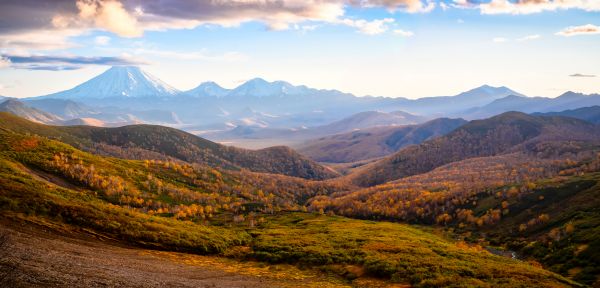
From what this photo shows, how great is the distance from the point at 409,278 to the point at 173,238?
52154mm

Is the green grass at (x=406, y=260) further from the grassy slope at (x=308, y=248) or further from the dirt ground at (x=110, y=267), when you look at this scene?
the dirt ground at (x=110, y=267)

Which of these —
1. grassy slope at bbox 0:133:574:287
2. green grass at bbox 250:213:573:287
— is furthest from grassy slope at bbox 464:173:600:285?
grassy slope at bbox 0:133:574:287

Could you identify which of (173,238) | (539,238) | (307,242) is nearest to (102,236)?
(173,238)

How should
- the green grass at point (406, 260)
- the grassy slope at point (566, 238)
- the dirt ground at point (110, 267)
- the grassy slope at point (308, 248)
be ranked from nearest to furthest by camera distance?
the dirt ground at point (110, 267) → the green grass at point (406, 260) → the grassy slope at point (308, 248) → the grassy slope at point (566, 238)

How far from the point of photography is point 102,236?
258 feet

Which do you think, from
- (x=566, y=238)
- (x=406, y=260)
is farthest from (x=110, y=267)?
(x=566, y=238)

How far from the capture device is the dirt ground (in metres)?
47.4

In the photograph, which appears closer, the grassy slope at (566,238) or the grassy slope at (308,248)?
the grassy slope at (308,248)

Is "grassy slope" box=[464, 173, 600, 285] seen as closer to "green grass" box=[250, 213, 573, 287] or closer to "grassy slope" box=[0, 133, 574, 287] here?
"green grass" box=[250, 213, 573, 287]

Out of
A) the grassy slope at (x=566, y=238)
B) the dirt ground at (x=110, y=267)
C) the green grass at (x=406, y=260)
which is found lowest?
the grassy slope at (x=566, y=238)

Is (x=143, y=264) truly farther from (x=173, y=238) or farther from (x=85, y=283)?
(x=173, y=238)

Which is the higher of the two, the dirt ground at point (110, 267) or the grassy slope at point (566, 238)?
the dirt ground at point (110, 267)

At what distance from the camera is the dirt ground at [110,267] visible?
4744 cm

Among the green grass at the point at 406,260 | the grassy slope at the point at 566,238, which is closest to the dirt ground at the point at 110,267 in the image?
the green grass at the point at 406,260
